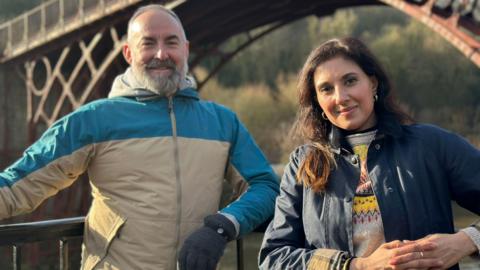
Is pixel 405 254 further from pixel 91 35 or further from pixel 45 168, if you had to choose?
pixel 91 35

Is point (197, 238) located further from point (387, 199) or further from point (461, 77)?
point (461, 77)

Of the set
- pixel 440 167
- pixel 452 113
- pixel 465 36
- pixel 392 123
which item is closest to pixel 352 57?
pixel 392 123

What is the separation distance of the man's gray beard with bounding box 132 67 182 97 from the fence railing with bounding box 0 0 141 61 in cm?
848

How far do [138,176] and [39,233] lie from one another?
0.37 m

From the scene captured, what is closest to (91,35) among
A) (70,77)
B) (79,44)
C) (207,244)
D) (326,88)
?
(79,44)

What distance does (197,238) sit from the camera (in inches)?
75.7

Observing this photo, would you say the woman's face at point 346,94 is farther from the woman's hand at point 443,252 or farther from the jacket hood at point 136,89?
the jacket hood at point 136,89

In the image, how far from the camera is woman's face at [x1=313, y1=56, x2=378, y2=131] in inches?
68.4

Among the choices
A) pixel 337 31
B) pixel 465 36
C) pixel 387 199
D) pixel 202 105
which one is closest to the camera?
pixel 387 199

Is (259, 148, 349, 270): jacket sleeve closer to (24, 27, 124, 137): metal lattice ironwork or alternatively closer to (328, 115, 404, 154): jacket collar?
(328, 115, 404, 154): jacket collar

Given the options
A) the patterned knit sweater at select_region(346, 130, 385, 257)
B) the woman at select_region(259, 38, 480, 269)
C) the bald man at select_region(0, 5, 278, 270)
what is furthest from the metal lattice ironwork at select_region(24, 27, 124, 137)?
the patterned knit sweater at select_region(346, 130, 385, 257)

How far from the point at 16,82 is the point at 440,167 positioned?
14243mm

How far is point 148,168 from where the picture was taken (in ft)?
6.98

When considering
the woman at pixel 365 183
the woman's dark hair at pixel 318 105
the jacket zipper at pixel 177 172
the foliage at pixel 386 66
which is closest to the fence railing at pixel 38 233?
the jacket zipper at pixel 177 172
